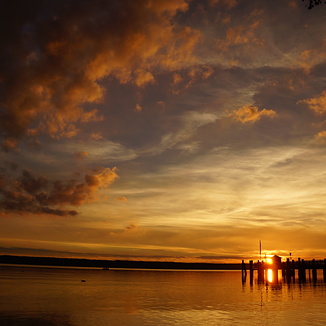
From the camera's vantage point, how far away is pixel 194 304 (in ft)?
140

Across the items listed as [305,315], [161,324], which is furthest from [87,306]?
[305,315]

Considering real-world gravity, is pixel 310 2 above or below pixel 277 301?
above

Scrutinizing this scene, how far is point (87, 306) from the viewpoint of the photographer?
39.0 metres

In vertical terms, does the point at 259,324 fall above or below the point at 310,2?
below

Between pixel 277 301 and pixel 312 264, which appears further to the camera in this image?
pixel 312 264

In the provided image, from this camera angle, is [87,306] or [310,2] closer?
[310,2]

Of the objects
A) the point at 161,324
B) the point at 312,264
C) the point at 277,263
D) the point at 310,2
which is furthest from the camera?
the point at 277,263

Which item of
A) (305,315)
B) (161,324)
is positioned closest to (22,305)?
(161,324)

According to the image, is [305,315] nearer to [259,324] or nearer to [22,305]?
[259,324]

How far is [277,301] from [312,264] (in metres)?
41.2

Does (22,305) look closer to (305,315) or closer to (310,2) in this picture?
(305,315)

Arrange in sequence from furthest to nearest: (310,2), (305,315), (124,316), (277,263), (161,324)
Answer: (277,263) < (305,315) < (124,316) < (161,324) < (310,2)

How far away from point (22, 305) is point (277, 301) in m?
28.6

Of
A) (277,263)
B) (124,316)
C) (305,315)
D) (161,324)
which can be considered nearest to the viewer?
(161,324)
